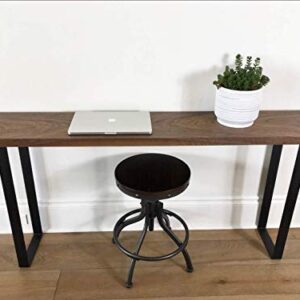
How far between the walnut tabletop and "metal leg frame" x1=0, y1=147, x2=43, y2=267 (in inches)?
5.8

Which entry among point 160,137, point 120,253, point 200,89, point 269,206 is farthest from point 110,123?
point 269,206

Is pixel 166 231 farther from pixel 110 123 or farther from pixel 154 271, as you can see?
pixel 110 123

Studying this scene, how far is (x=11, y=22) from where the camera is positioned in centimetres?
154

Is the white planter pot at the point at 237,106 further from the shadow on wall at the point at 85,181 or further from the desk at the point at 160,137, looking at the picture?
the shadow on wall at the point at 85,181

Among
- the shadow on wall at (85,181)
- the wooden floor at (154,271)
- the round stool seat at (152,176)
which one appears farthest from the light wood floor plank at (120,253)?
the round stool seat at (152,176)

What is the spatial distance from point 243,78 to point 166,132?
15.1 inches

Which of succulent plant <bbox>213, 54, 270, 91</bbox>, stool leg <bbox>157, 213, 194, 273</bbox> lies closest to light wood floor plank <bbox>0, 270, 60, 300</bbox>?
stool leg <bbox>157, 213, 194, 273</bbox>

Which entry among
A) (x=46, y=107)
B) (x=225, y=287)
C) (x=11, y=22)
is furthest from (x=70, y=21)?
(x=225, y=287)

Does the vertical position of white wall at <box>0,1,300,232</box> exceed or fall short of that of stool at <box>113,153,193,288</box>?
it exceeds it

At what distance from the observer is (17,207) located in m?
1.67

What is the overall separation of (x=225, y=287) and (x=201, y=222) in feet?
1.45

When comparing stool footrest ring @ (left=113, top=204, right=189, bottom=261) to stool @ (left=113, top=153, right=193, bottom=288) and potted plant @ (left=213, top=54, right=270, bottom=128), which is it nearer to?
stool @ (left=113, top=153, right=193, bottom=288)

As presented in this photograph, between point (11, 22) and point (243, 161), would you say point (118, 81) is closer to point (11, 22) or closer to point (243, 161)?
point (11, 22)

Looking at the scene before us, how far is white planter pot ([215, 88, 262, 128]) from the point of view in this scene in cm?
147
